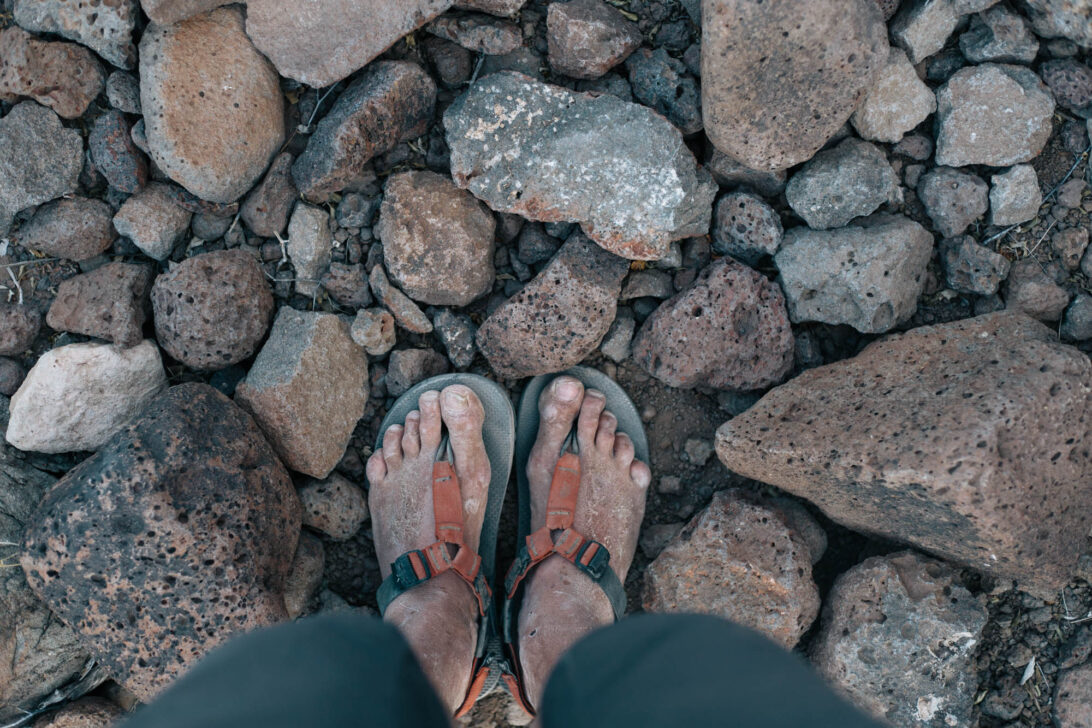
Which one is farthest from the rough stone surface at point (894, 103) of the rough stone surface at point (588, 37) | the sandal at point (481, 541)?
the sandal at point (481, 541)

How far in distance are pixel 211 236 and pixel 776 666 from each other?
7.14ft

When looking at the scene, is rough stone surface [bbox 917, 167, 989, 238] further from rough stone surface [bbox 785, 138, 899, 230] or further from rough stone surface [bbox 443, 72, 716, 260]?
rough stone surface [bbox 443, 72, 716, 260]

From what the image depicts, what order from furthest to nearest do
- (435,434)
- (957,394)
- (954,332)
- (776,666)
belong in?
(435,434), (954,332), (957,394), (776,666)

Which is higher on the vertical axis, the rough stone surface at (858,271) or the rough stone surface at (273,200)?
the rough stone surface at (273,200)

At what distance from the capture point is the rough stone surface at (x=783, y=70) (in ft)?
6.39

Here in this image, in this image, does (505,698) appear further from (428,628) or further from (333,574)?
(333,574)

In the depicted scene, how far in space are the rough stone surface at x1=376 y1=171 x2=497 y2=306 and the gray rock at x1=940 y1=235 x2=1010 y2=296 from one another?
153cm

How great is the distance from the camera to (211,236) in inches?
96.2

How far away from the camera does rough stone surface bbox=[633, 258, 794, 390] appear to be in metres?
2.35

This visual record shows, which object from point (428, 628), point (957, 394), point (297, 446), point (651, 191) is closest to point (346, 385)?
point (297, 446)

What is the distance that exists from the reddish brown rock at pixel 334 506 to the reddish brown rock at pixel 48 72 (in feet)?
4.77

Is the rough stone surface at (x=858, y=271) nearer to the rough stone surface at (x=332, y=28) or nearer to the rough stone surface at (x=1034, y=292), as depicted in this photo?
the rough stone surface at (x=1034, y=292)

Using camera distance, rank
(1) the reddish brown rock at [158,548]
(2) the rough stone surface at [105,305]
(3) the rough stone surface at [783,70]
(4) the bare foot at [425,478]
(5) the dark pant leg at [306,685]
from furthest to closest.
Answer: (4) the bare foot at [425,478]
(2) the rough stone surface at [105,305]
(1) the reddish brown rock at [158,548]
(3) the rough stone surface at [783,70]
(5) the dark pant leg at [306,685]

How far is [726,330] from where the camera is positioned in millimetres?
2357
